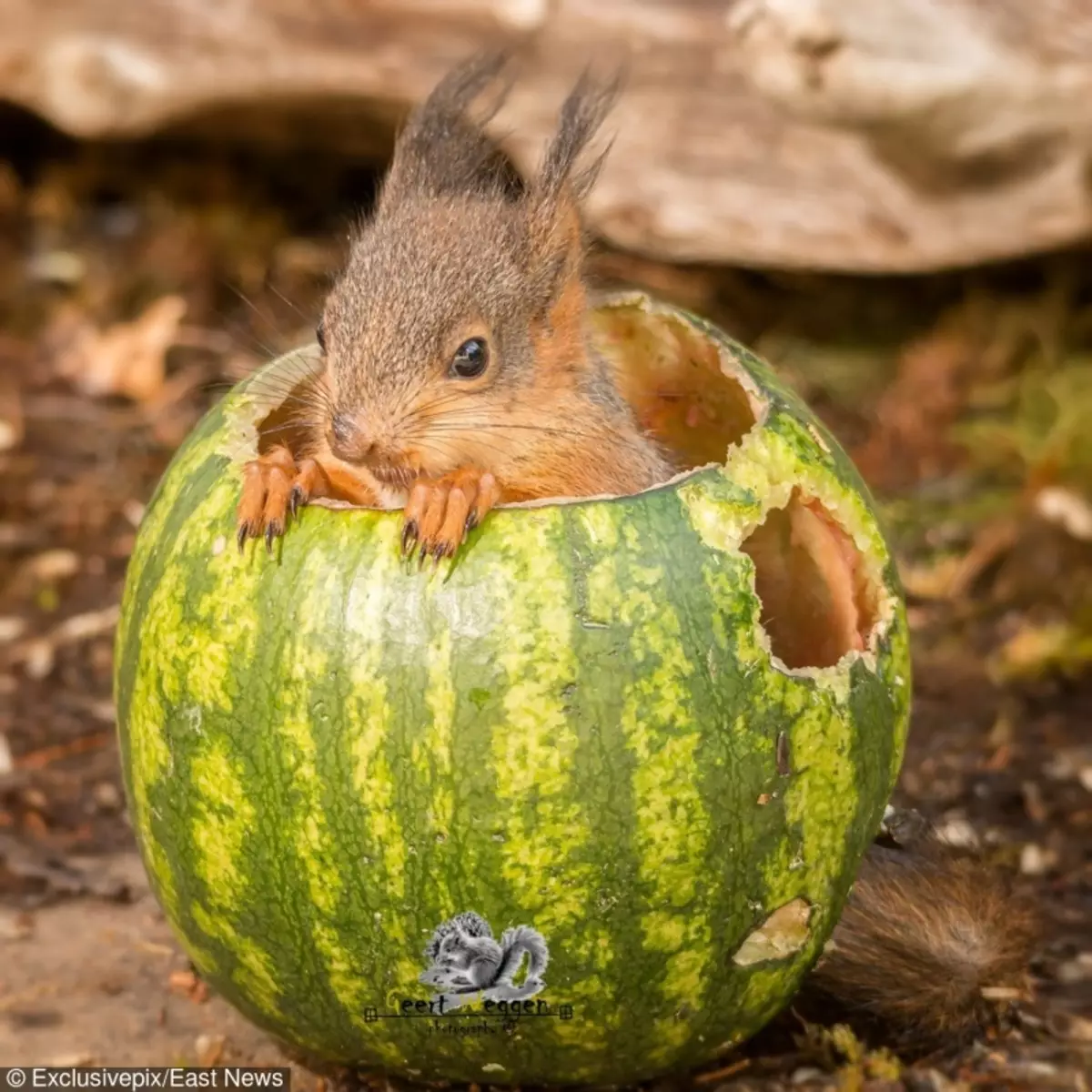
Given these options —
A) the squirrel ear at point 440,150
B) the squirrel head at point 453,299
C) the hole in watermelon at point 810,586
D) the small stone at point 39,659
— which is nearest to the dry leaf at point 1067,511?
the hole in watermelon at point 810,586

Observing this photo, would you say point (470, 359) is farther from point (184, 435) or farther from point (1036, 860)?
point (184, 435)

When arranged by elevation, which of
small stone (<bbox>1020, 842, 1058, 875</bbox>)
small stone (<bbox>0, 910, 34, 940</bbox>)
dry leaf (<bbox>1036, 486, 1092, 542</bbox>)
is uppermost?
dry leaf (<bbox>1036, 486, 1092, 542</bbox>)

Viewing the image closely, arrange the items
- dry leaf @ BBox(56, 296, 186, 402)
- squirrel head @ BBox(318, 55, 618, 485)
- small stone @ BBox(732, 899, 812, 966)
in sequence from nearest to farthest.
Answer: small stone @ BBox(732, 899, 812, 966)
squirrel head @ BBox(318, 55, 618, 485)
dry leaf @ BBox(56, 296, 186, 402)

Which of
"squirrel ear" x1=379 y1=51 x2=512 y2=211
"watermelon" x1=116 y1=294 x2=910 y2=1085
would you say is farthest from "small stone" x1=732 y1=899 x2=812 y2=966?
"squirrel ear" x1=379 y1=51 x2=512 y2=211

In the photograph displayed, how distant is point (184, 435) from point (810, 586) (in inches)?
149

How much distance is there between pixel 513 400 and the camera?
3197 millimetres

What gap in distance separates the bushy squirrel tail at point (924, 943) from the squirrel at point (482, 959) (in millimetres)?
674

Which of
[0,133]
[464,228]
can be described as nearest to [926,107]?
[464,228]

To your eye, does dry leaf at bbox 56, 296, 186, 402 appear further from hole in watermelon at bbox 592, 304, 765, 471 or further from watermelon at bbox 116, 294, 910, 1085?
watermelon at bbox 116, 294, 910, 1085

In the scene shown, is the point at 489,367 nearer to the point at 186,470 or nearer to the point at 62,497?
the point at 186,470

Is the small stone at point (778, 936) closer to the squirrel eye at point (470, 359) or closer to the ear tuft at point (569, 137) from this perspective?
the squirrel eye at point (470, 359)

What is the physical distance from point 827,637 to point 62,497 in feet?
12.0

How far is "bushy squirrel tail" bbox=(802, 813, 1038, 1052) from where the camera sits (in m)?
3.13

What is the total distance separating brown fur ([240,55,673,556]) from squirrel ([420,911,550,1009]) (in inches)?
32.5
